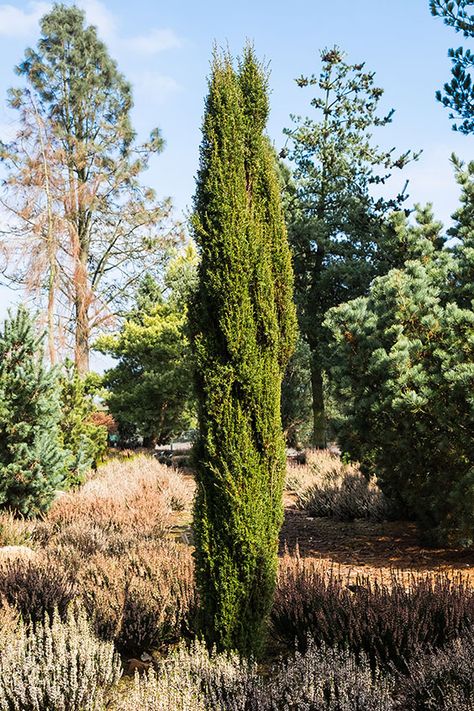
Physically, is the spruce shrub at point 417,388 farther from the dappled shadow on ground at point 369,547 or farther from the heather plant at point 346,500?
the heather plant at point 346,500

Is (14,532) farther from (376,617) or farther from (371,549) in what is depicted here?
(376,617)

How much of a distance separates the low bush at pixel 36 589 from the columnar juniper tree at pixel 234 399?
4.58 feet

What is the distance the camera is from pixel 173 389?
2034 centimetres

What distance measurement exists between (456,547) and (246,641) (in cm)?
458

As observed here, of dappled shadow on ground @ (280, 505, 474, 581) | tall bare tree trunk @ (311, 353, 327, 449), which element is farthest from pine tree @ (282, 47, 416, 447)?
dappled shadow on ground @ (280, 505, 474, 581)

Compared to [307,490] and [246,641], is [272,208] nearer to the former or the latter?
[246,641]

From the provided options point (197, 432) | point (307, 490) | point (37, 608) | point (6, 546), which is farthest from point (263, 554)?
point (307, 490)

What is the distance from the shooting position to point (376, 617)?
4.09 m

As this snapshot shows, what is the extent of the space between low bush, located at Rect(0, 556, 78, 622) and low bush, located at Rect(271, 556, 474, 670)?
5.50ft

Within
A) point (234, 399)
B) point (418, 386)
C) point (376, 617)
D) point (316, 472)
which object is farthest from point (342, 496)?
point (234, 399)

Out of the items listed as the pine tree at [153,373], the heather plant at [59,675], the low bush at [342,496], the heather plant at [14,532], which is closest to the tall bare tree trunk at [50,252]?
the pine tree at [153,373]

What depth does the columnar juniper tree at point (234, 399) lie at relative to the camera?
4.19m

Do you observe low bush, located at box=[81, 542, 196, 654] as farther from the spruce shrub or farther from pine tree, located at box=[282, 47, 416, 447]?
pine tree, located at box=[282, 47, 416, 447]

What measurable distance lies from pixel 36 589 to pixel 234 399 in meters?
2.34
